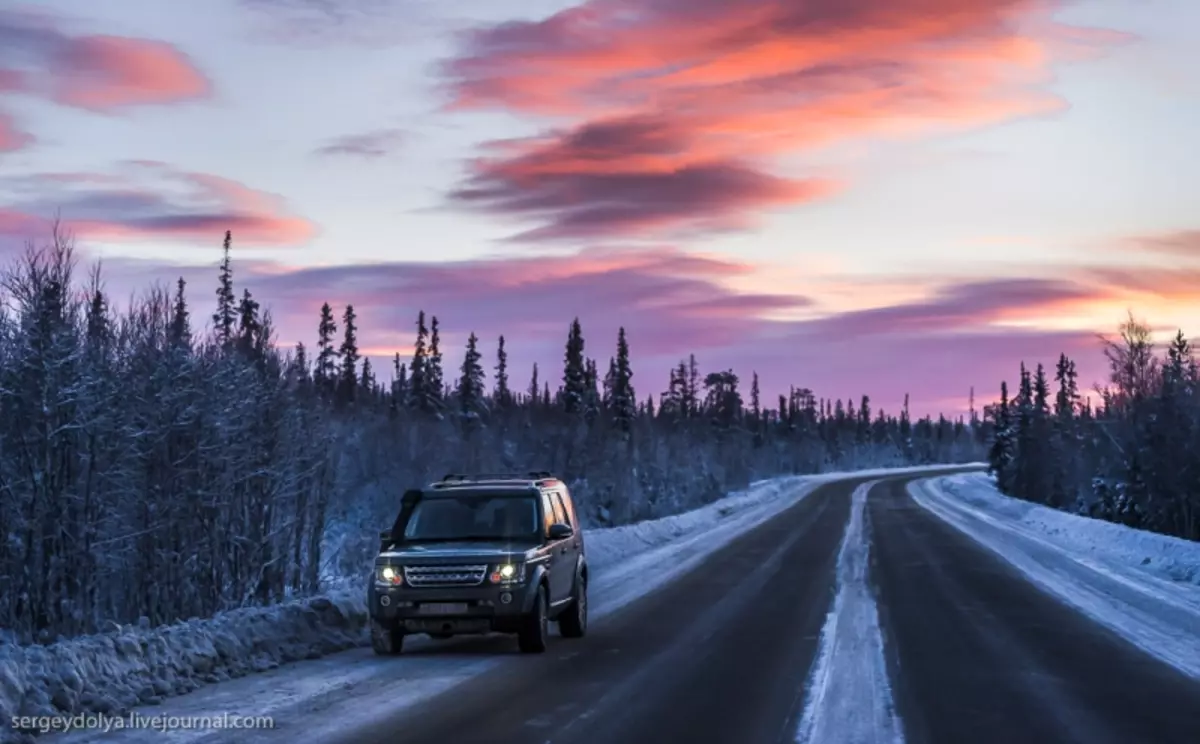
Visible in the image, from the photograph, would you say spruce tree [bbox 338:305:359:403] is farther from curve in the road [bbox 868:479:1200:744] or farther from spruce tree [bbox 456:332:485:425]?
curve in the road [bbox 868:479:1200:744]

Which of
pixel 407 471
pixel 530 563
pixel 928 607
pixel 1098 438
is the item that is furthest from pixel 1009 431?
pixel 530 563

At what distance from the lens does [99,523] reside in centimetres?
2123

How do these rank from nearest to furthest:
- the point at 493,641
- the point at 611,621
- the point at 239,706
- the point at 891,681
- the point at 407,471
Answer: the point at 239,706, the point at 891,681, the point at 493,641, the point at 611,621, the point at 407,471

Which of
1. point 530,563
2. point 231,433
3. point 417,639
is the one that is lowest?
point 417,639

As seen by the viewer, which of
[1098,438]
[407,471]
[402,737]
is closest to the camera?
[402,737]

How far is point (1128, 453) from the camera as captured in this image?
62.9 meters

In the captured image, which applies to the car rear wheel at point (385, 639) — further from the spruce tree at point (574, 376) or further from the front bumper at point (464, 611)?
the spruce tree at point (574, 376)

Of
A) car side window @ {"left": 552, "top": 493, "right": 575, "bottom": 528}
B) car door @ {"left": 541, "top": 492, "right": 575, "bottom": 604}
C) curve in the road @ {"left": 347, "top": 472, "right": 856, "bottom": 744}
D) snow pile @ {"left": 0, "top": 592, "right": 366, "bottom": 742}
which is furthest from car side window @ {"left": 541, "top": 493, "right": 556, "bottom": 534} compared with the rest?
snow pile @ {"left": 0, "top": 592, "right": 366, "bottom": 742}

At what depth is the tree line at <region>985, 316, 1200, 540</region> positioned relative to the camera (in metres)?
57.4

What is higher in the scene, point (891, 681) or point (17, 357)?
point (17, 357)

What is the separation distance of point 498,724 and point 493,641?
6.32 m

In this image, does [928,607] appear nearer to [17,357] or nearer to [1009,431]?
[17,357]

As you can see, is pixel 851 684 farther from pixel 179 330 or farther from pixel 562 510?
pixel 179 330

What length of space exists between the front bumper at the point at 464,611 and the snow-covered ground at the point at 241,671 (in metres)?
0.40
